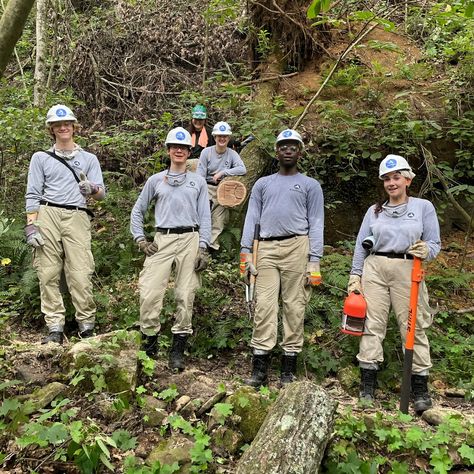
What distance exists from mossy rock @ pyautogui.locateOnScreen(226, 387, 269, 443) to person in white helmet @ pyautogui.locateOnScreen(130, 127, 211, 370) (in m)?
1.05

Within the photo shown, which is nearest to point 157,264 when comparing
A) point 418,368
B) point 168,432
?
point 168,432

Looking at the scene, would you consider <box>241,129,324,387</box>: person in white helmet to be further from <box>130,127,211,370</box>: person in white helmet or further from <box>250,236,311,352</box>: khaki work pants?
<box>130,127,211,370</box>: person in white helmet

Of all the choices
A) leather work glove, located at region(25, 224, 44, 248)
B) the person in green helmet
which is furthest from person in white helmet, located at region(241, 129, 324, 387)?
the person in green helmet

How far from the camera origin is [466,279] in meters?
7.40

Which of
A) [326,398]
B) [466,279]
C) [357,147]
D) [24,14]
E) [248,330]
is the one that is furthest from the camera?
[357,147]

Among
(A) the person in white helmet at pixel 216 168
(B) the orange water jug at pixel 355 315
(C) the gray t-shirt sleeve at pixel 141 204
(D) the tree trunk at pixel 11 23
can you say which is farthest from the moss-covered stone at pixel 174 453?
(A) the person in white helmet at pixel 216 168

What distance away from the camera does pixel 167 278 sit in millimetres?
5285

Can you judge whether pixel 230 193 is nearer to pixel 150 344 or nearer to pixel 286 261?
pixel 286 261

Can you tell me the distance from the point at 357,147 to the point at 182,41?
606 cm

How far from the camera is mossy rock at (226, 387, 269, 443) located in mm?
4109

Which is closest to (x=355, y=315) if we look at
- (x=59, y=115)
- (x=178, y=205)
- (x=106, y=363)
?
(x=178, y=205)

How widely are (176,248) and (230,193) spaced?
9.59ft

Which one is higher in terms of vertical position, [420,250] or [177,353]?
[420,250]

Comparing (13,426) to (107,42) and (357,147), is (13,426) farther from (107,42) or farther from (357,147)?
(107,42)
